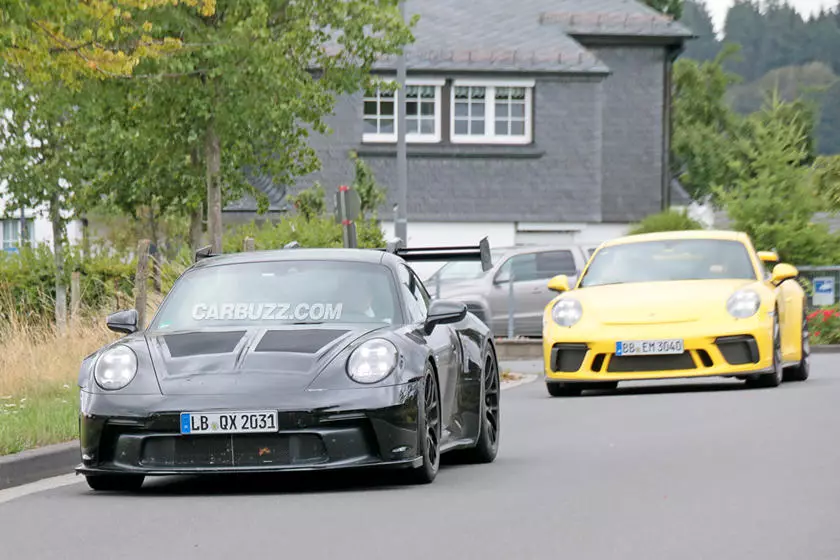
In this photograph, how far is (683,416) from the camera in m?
14.6

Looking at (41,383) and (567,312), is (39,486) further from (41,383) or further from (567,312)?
(567,312)

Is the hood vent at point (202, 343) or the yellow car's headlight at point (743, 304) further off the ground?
the hood vent at point (202, 343)

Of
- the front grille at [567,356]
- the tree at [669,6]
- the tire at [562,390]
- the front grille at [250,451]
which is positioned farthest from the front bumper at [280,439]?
the tree at [669,6]

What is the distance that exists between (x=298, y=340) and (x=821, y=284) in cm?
2350

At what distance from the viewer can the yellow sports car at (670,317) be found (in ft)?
54.9

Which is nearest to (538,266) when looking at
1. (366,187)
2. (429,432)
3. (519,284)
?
(519,284)

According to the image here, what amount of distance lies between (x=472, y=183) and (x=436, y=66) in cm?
281

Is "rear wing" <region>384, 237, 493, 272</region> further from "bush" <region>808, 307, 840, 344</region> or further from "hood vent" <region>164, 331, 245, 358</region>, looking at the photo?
"bush" <region>808, 307, 840, 344</region>

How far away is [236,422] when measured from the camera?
31.2 ft

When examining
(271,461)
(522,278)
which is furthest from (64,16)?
(522,278)

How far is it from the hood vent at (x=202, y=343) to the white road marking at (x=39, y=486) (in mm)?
1097

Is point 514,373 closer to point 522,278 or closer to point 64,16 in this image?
point 522,278

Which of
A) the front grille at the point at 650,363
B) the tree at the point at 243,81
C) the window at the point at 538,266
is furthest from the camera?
the window at the point at 538,266

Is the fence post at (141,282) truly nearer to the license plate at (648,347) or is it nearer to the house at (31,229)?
the license plate at (648,347)
